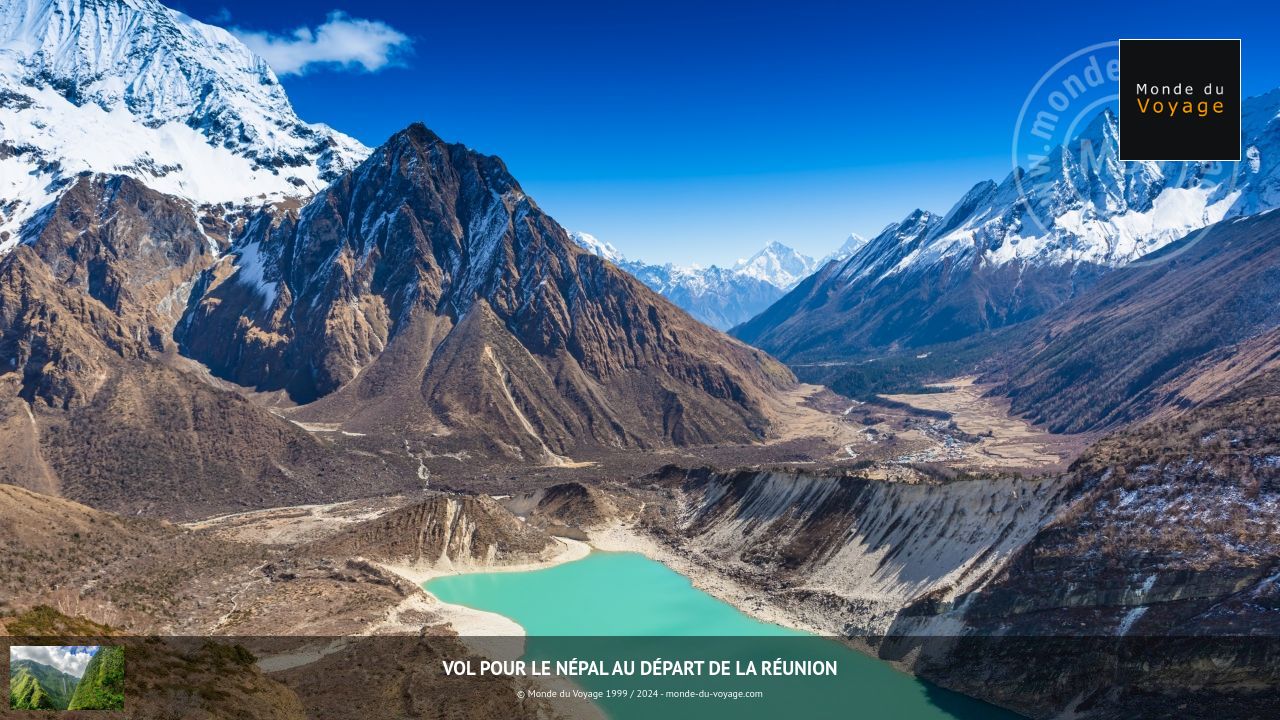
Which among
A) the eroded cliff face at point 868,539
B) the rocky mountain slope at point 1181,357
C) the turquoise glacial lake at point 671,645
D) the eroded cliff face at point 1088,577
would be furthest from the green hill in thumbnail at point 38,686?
the rocky mountain slope at point 1181,357

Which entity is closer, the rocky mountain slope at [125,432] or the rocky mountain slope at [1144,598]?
the rocky mountain slope at [1144,598]

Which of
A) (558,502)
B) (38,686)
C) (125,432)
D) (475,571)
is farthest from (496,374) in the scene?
(38,686)

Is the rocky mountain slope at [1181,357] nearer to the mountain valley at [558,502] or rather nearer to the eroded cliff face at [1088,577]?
the mountain valley at [558,502]

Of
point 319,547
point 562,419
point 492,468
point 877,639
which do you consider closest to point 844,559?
point 877,639

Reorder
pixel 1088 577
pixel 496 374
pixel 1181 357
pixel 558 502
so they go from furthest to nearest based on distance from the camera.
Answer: pixel 496 374, pixel 1181 357, pixel 558 502, pixel 1088 577

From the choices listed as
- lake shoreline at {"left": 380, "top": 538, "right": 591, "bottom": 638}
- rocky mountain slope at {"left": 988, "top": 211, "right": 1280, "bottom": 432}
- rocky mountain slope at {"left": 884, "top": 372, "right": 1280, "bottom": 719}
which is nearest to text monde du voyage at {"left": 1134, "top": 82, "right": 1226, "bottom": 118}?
rocky mountain slope at {"left": 884, "top": 372, "right": 1280, "bottom": 719}

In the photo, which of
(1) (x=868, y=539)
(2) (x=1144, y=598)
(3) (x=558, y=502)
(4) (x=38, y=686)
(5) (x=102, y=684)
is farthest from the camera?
(3) (x=558, y=502)

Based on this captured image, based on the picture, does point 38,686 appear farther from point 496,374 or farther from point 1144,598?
point 496,374
